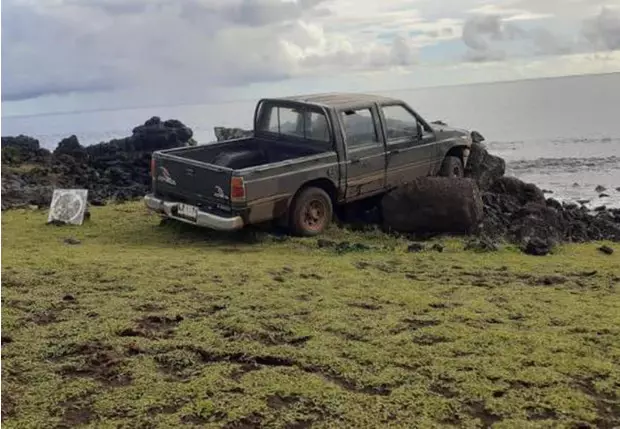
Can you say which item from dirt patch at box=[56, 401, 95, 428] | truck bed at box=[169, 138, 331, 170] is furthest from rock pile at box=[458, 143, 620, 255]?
dirt patch at box=[56, 401, 95, 428]

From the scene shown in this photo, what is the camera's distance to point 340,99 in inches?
484

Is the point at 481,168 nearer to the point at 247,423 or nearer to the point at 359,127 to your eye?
the point at 359,127

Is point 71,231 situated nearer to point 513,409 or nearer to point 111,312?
point 111,312

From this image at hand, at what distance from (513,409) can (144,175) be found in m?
16.5

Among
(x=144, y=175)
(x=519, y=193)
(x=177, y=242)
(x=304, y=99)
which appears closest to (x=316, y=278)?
(x=177, y=242)

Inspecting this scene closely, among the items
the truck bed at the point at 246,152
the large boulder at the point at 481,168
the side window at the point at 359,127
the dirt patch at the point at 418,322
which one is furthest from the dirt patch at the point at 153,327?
the large boulder at the point at 481,168

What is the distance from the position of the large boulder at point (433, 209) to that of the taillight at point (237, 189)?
2845mm

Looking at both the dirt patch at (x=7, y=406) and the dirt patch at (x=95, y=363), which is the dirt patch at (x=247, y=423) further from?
the dirt patch at (x=7, y=406)

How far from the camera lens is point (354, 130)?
11953 millimetres

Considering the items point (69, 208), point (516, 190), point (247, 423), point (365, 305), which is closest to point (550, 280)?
point (365, 305)

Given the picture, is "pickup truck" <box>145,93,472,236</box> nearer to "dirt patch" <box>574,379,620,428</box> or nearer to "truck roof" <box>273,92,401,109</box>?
"truck roof" <box>273,92,401,109</box>

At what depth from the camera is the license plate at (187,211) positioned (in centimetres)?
1088

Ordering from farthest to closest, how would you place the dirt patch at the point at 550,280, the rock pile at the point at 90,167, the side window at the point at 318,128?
the rock pile at the point at 90,167 → the side window at the point at 318,128 → the dirt patch at the point at 550,280

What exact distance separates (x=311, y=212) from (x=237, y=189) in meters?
1.53
